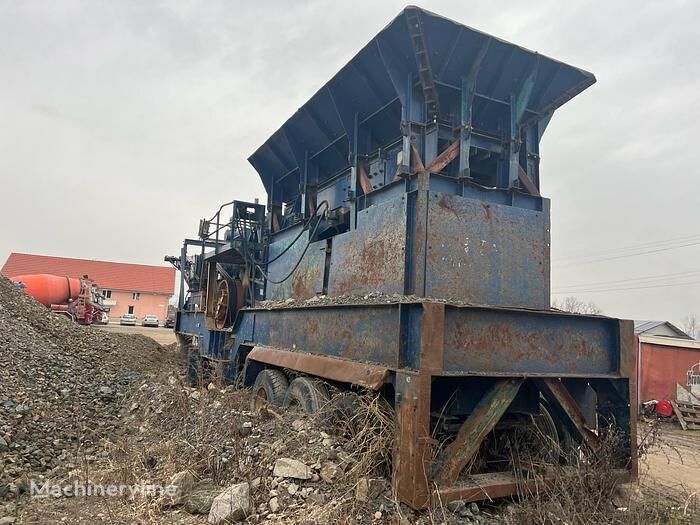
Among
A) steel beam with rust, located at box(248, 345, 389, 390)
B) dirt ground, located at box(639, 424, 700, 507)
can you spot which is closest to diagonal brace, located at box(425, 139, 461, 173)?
steel beam with rust, located at box(248, 345, 389, 390)

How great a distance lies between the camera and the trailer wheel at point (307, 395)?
469 centimetres

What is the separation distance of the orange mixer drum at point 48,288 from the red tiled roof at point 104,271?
25.0 metres

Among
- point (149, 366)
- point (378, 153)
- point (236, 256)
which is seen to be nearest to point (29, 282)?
point (149, 366)

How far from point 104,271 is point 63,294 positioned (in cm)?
2715

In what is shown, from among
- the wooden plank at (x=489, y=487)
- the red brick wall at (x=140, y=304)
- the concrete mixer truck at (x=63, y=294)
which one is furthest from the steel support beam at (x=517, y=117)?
the red brick wall at (x=140, y=304)

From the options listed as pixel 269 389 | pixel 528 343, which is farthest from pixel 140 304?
pixel 528 343

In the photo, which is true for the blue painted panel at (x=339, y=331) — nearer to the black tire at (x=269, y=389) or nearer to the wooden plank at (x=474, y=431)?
the black tire at (x=269, y=389)

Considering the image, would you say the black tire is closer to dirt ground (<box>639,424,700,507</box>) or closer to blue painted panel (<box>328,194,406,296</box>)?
blue painted panel (<box>328,194,406,296</box>)

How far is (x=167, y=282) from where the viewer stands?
48.8 meters

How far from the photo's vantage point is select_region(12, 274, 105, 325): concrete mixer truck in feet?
70.3

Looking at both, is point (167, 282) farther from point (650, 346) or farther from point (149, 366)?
point (650, 346)

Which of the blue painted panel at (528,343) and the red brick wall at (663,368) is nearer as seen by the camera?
the blue painted panel at (528,343)

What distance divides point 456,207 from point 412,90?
150cm

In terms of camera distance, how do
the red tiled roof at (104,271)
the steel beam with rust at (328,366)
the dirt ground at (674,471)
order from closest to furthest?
the steel beam with rust at (328,366), the dirt ground at (674,471), the red tiled roof at (104,271)
